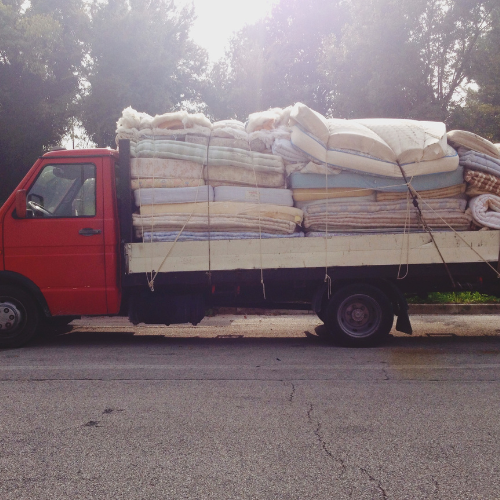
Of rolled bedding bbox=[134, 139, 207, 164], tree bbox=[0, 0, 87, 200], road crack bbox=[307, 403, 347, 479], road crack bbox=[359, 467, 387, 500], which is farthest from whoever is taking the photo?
tree bbox=[0, 0, 87, 200]

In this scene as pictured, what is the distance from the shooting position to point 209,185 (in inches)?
252

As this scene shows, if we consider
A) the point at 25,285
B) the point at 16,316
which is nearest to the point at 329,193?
the point at 25,285

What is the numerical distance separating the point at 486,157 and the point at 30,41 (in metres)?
10.5

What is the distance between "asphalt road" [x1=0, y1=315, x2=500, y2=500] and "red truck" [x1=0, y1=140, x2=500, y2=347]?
0.55 metres

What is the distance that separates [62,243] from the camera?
20.8 feet

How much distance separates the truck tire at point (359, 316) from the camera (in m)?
6.47

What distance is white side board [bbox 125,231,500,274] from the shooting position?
247 inches

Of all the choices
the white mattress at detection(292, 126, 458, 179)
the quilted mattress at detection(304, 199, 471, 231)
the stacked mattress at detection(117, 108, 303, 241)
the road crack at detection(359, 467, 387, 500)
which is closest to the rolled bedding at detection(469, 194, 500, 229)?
the quilted mattress at detection(304, 199, 471, 231)

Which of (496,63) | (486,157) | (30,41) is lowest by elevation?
(486,157)

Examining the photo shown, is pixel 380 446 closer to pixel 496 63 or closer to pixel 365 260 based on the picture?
pixel 365 260

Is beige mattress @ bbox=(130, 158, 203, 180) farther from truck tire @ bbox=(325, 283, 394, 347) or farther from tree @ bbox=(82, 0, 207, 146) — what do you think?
tree @ bbox=(82, 0, 207, 146)

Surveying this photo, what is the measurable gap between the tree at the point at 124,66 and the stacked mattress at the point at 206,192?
7.14 metres

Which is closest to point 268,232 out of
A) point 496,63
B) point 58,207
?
point 58,207

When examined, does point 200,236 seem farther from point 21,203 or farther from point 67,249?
point 21,203
